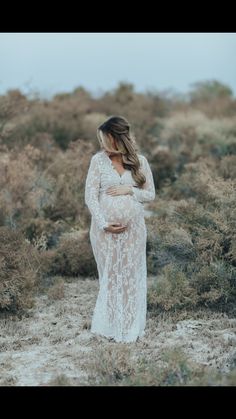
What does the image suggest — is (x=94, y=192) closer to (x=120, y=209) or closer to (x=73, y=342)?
(x=120, y=209)

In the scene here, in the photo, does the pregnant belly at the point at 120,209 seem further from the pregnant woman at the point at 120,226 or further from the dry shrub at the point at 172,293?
the dry shrub at the point at 172,293

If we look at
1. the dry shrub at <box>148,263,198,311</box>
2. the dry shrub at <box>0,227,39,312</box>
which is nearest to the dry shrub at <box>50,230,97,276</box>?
the dry shrub at <box>0,227,39,312</box>

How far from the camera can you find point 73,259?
9.29 m

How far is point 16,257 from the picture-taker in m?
7.90

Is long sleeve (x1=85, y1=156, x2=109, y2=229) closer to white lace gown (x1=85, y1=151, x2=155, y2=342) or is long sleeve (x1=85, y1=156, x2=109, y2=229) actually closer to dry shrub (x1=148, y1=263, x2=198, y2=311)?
white lace gown (x1=85, y1=151, x2=155, y2=342)

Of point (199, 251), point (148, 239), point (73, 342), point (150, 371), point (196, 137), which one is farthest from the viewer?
point (196, 137)

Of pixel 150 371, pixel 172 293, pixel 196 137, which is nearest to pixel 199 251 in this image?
pixel 172 293

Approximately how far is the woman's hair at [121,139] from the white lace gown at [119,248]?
101 millimetres

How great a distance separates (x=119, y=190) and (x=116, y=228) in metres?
0.35

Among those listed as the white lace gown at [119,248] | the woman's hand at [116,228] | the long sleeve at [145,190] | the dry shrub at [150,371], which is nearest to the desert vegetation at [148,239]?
the dry shrub at [150,371]

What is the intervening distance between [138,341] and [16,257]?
1928 millimetres

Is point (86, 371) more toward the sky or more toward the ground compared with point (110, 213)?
more toward the ground
